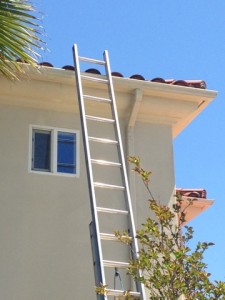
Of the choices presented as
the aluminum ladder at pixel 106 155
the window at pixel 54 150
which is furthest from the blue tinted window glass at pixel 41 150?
the aluminum ladder at pixel 106 155

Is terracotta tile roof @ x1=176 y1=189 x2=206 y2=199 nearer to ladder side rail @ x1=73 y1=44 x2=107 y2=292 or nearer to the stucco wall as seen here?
the stucco wall

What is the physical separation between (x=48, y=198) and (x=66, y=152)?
778 millimetres

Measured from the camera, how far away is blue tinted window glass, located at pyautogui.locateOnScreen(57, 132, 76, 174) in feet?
34.4

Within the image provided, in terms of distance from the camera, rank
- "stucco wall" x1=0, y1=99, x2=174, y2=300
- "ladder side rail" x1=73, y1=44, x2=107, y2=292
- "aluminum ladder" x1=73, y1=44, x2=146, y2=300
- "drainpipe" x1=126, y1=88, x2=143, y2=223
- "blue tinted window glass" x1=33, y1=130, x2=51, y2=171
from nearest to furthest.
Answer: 1. "ladder side rail" x1=73, y1=44, x2=107, y2=292
2. "stucco wall" x1=0, y1=99, x2=174, y2=300
3. "aluminum ladder" x1=73, y1=44, x2=146, y2=300
4. "blue tinted window glass" x1=33, y1=130, x2=51, y2=171
5. "drainpipe" x1=126, y1=88, x2=143, y2=223

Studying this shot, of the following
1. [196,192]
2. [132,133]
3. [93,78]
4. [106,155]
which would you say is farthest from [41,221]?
[196,192]

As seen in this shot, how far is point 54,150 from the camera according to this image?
34.4 ft

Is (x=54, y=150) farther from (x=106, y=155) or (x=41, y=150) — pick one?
(x=106, y=155)

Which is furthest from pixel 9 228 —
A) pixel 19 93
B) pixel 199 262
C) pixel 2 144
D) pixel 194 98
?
pixel 199 262

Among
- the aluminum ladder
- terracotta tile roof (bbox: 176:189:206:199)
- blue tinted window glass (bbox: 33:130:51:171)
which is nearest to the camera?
the aluminum ladder

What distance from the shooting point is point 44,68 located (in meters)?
10.1

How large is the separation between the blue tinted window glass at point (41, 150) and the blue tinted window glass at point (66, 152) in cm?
15

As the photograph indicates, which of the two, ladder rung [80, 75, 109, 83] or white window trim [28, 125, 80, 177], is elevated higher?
ladder rung [80, 75, 109, 83]

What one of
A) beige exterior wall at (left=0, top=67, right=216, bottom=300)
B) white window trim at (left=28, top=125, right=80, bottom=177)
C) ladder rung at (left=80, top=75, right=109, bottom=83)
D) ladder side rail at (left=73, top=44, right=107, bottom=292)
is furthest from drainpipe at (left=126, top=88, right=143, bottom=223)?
ladder side rail at (left=73, top=44, right=107, bottom=292)

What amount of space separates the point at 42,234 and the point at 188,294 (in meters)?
4.08
